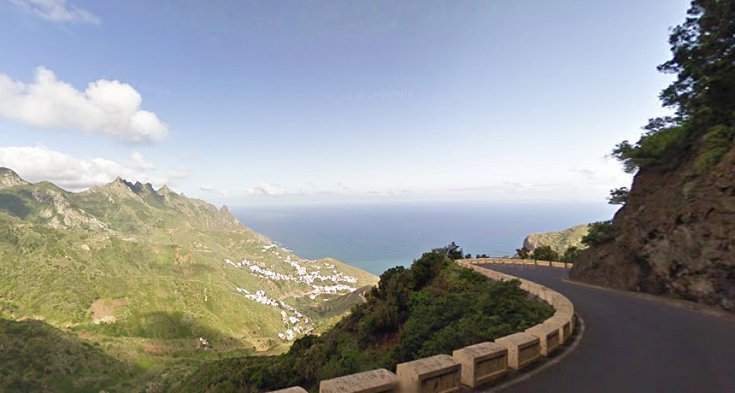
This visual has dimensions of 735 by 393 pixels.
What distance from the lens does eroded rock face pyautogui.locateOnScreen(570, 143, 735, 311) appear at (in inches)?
491

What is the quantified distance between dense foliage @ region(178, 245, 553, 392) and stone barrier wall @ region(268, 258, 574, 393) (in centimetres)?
115

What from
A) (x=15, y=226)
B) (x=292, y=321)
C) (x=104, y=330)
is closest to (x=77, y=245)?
(x=15, y=226)

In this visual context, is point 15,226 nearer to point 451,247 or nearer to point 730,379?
point 451,247

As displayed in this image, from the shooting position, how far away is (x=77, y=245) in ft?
610

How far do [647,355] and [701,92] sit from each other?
1644 centimetres

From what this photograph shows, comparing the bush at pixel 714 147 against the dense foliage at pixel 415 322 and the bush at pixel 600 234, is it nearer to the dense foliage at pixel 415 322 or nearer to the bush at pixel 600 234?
the bush at pixel 600 234

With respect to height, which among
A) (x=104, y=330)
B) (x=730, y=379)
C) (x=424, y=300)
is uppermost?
(x=730, y=379)

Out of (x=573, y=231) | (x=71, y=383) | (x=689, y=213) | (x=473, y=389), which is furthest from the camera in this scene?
(x=573, y=231)

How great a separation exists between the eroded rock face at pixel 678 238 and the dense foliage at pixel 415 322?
7.23m

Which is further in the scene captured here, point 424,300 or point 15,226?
point 15,226

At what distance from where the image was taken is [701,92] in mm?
16500

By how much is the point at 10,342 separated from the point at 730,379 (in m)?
120

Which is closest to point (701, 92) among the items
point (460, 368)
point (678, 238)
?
point (678, 238)

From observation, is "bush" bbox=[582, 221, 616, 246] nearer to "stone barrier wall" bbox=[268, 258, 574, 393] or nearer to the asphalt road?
the asphalt road
